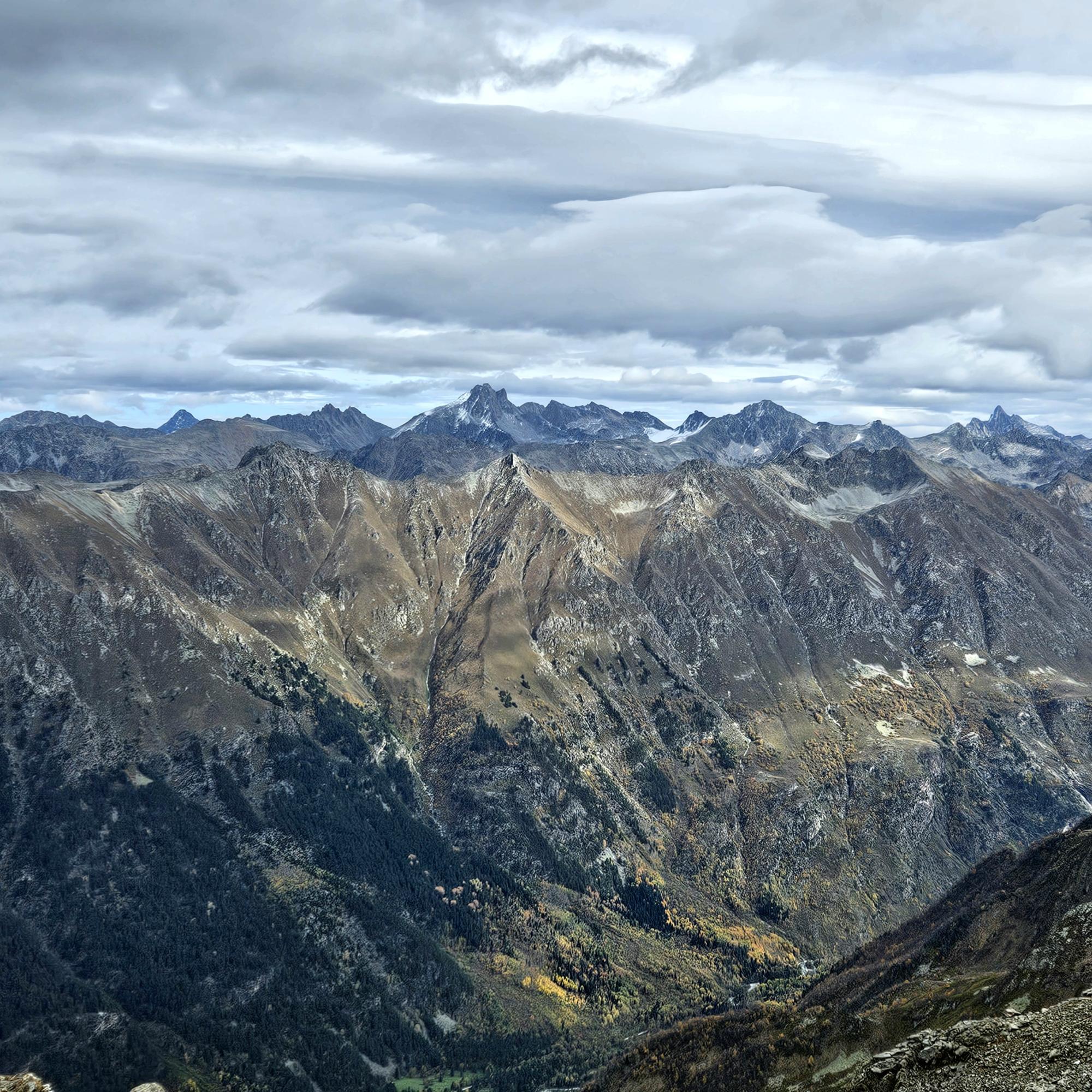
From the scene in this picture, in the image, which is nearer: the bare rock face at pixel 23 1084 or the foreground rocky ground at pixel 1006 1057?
the bare rock face at pixel 23 1084

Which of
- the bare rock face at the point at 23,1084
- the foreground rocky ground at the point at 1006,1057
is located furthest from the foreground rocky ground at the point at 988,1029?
the bare rock face at the point at 23,1084

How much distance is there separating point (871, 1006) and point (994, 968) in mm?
29492

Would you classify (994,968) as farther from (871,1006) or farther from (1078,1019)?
(1078,1019)

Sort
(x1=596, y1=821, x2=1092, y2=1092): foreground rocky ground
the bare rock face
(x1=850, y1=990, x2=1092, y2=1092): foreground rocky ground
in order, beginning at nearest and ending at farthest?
1. the bare rock face
2. (x1=850, y1=990, x2=1092, y2=1092): foreground rocky ground
3. (x1=596, y1=821, x2=1092, y2=1092): foreground rocky ground

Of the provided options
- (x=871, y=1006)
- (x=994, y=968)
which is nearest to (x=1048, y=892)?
(x=994, y=968)

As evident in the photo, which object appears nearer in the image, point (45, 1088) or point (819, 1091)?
point (45, 1088)

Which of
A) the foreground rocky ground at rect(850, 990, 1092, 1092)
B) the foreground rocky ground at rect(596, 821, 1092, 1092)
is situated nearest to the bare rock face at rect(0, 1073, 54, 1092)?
the foreground rocky ground at rect(850, 990, 1092, 1092)

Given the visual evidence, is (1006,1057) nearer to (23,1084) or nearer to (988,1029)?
(988,1029)

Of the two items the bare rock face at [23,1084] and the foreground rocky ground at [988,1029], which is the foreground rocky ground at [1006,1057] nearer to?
the foreground rocky ground at [988,1029]

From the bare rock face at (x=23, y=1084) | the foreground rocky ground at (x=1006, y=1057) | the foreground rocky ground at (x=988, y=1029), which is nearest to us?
the bare rock face at (x=23, y=1084)

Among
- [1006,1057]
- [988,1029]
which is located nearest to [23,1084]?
[1006,1057]

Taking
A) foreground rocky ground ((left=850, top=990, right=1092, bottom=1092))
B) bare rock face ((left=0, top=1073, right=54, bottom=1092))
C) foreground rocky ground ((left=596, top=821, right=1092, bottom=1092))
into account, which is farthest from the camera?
foreground rocky ground ((left=596, top=821, right=1092, bottom=1092))

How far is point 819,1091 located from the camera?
6240 inches

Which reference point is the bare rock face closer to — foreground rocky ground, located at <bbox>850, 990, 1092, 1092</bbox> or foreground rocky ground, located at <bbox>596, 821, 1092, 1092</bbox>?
foreground rocky ground, located at <bbox>850, 990, 1092, 1092</bbox>
